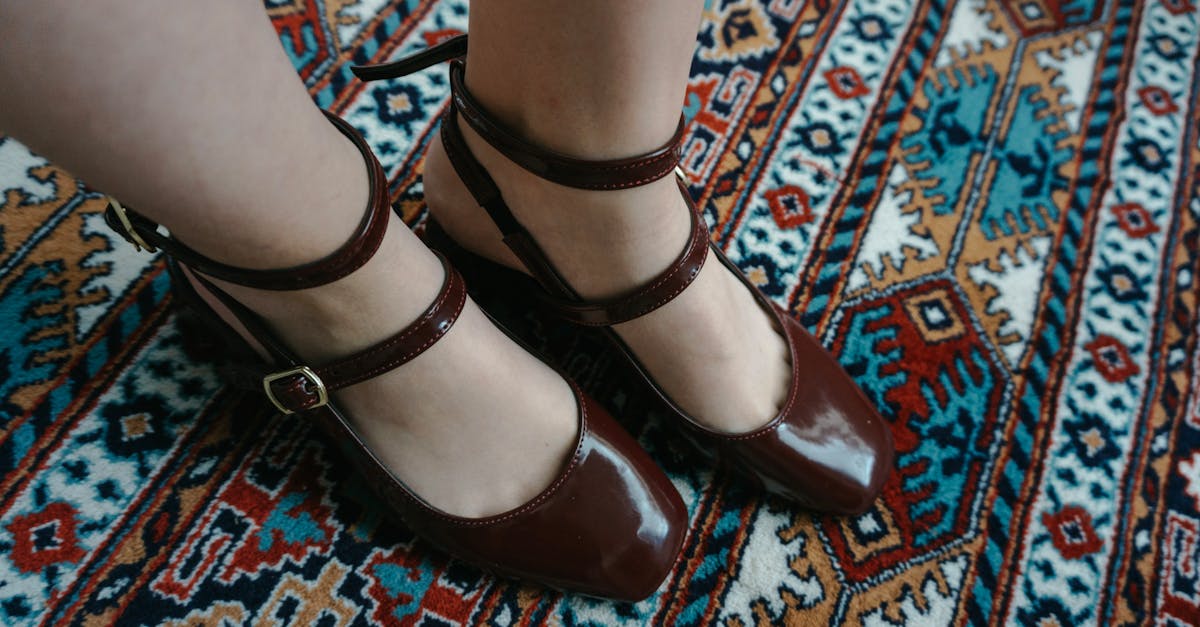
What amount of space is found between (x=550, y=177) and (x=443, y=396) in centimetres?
16

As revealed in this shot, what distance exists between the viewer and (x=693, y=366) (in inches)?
22.3

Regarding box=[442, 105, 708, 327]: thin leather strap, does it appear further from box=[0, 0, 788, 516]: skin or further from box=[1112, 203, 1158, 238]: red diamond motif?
box=[1112, 203, 1158, 238]: red diamond motif

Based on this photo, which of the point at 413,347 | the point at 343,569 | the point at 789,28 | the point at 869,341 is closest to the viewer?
the point at 413,347

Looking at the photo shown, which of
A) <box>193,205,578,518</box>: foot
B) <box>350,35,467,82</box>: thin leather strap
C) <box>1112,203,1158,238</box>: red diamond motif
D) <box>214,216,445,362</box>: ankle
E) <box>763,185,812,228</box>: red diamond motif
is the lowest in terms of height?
<box>1112,203,1158,238</box>: red diamond motif

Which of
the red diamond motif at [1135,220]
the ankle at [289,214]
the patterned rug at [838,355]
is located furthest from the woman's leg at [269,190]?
the red diamond motif at [1135,220]

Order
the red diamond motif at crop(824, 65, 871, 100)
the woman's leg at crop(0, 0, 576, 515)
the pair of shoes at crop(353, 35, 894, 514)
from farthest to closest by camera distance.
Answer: the red diamond motif at crop(824, 65, 871, 100)
the pair of shoes at crop(353, 35, 894, 514)
the woman's leg at crop(0, 0, 576, 515)

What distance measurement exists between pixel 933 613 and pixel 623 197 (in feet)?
1.40

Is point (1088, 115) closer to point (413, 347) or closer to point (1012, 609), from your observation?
point (1012, 609)

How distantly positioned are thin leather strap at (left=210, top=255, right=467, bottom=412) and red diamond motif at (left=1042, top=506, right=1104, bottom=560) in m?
0.54

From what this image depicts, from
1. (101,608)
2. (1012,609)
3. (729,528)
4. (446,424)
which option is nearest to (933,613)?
(1012,609)

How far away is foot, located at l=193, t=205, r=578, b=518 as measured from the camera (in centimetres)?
44

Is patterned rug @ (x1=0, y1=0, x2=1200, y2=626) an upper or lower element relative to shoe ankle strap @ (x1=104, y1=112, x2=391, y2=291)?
lower

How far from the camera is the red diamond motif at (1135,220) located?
2.70 ft

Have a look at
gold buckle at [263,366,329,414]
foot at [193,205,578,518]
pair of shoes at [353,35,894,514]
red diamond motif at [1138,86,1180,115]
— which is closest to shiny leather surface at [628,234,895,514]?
pair of shoes at [353,35,894,514]
